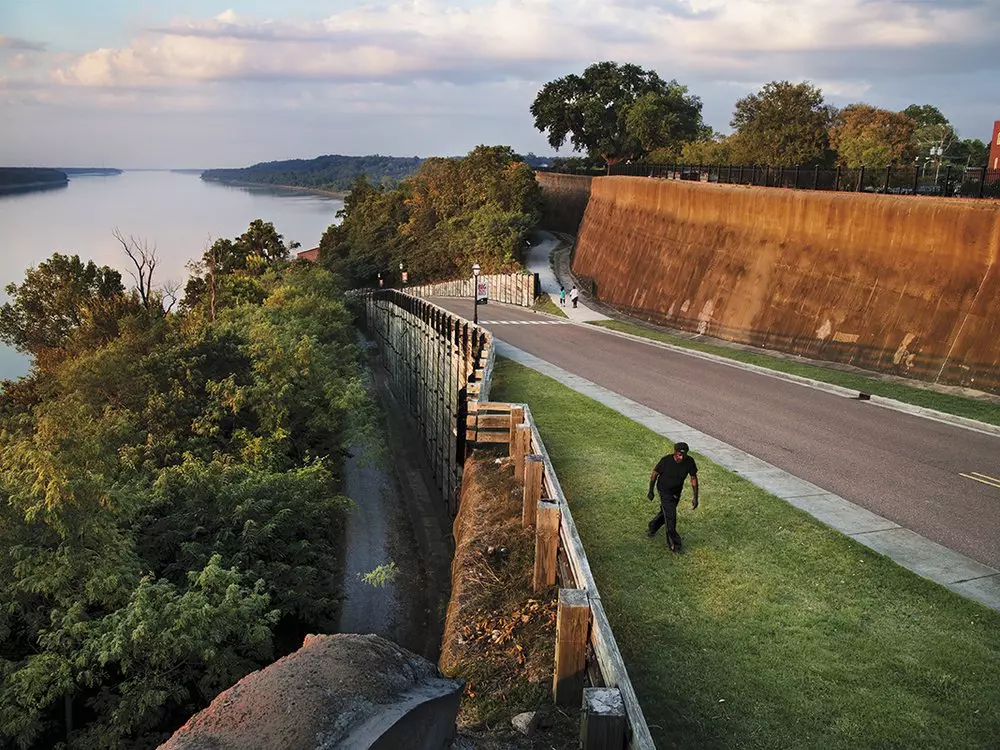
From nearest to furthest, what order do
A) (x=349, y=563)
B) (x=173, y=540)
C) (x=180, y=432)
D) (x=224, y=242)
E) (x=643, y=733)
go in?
1. (x=643, y=733)
2. (x=173, y=540)
3. (x=180, y=432)
4. (x=349, y=563)
5. (x=224, y=242)

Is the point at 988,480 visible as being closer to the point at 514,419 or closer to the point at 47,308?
the point at 514,419

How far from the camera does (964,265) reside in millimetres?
22000

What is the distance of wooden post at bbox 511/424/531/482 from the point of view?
42.3 feet

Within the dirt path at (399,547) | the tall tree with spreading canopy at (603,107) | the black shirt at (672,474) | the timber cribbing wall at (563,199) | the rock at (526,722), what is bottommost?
the dirt path at (399,547)

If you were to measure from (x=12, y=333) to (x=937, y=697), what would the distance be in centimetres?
5732

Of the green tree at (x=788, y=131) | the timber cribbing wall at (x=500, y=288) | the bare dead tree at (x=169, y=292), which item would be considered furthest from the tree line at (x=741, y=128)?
the bare dead tree at (x=169, y=292)

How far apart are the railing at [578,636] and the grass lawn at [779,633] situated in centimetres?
74

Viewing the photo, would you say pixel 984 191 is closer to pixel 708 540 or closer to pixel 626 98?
pixel 708 540

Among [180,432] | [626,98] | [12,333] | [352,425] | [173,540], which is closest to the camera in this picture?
[173,540]

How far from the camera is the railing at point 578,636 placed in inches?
229

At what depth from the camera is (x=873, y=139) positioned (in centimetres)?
4656

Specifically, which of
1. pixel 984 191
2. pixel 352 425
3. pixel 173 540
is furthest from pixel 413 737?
pixel 984 191

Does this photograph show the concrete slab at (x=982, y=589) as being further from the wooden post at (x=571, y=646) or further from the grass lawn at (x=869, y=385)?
the grass lawn at (x=869, y=385)

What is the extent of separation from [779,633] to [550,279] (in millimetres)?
46106
